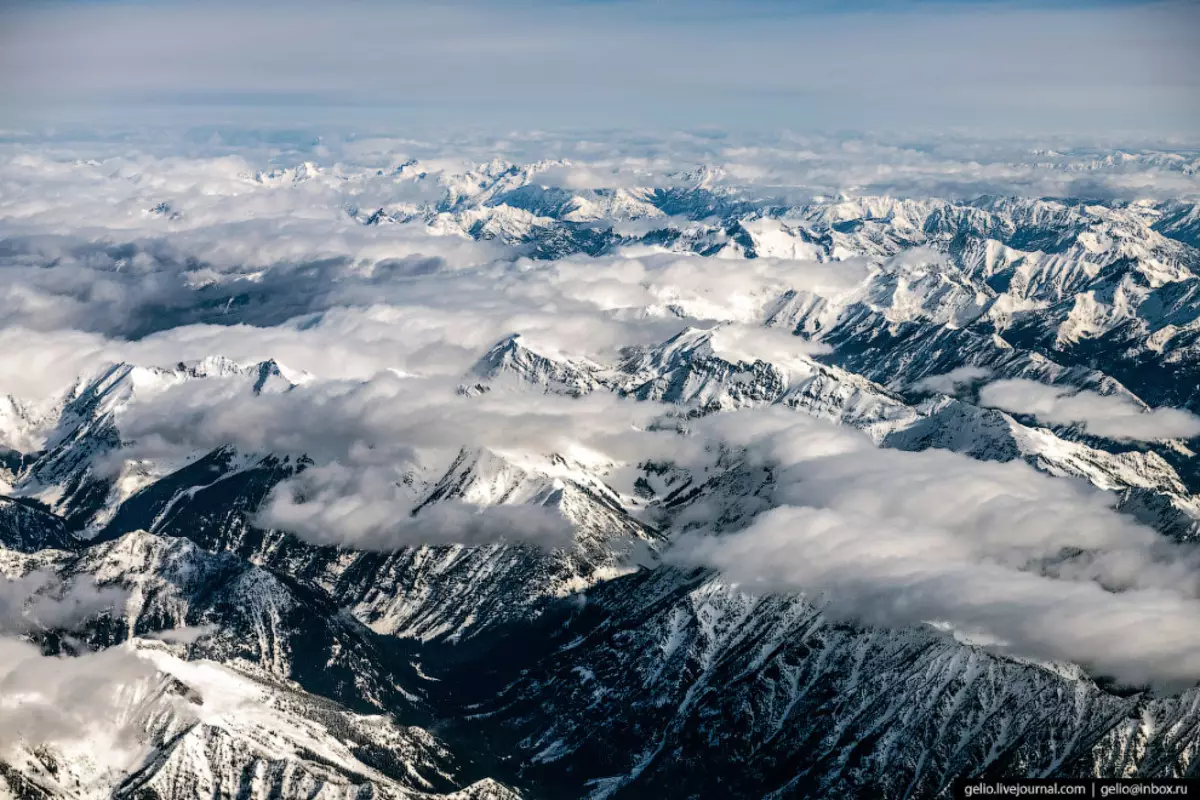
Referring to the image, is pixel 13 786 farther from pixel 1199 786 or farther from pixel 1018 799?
pixel 1199 786

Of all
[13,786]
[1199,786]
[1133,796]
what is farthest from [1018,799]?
[13,786]

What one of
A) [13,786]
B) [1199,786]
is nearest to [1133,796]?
[1199,786]

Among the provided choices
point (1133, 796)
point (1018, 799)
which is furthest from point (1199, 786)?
point (1018, 799)

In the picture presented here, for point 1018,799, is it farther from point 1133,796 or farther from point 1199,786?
point 1199,786

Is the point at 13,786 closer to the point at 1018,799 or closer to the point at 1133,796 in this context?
the point at 1018,799
